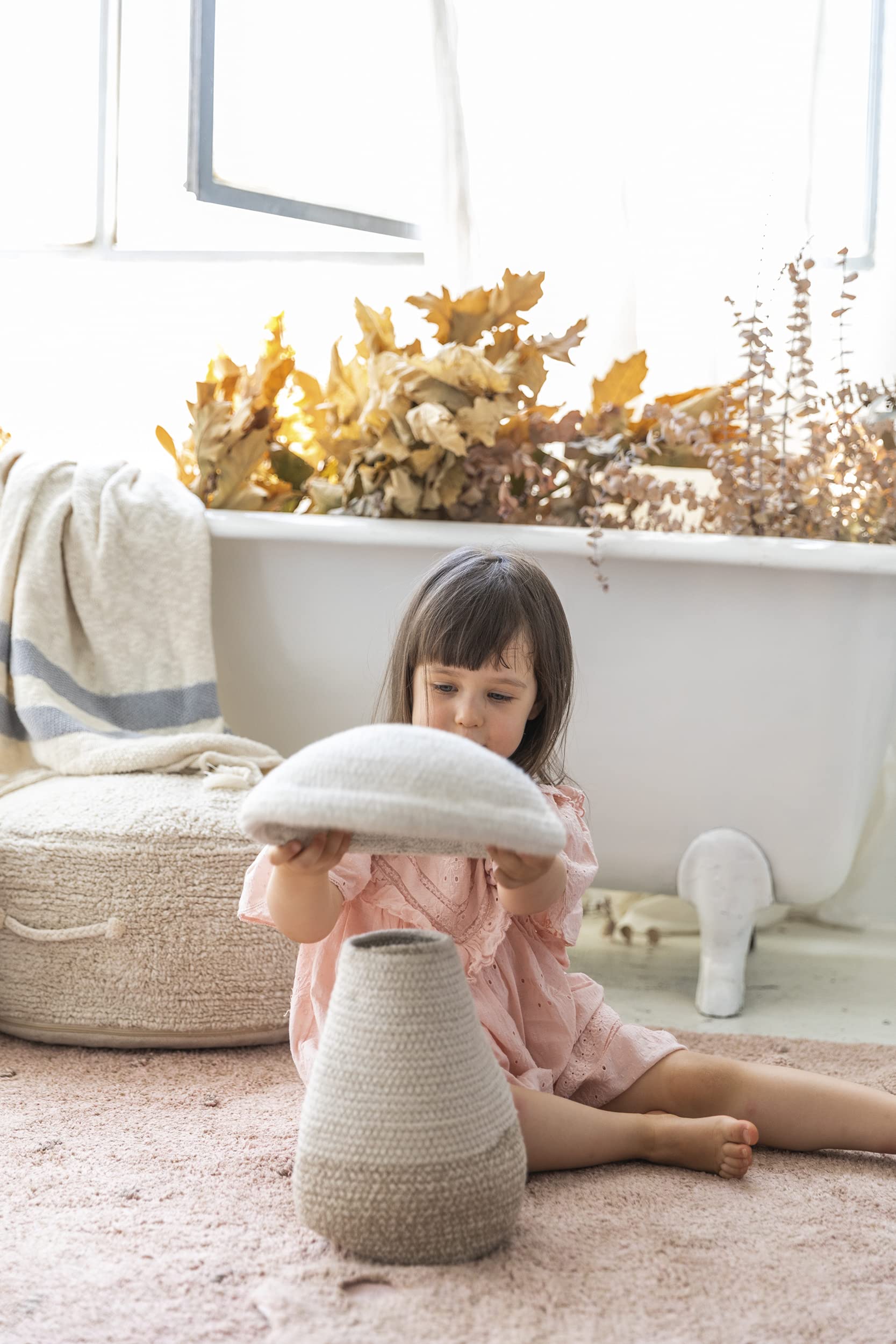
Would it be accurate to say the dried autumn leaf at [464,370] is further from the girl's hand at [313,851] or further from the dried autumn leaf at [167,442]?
the girl's hand at [313,851]

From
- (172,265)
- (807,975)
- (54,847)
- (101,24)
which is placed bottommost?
(807,975)

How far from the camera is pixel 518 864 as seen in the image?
2.75ft

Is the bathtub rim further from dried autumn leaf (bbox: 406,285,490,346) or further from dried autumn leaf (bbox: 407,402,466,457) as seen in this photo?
dried autumn leaf (bbox: 406,285,490,346)

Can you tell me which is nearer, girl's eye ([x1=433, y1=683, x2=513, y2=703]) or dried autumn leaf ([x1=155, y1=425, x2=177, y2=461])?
girl's eye ([x1=433, y1=683, x2=513, y2=703])

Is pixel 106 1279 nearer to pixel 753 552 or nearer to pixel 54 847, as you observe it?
pixel 54 847

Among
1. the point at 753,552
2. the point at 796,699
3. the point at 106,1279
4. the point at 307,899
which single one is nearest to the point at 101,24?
the point at 753,552

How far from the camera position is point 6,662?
4.91 feet

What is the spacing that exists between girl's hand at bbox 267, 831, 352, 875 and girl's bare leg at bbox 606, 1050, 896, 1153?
0.41 metres

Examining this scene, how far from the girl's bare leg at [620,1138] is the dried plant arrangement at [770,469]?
0.71 meters

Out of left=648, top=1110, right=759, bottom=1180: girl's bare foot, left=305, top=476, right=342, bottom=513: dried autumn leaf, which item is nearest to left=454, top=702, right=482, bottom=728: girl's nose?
left=648, top=1110, right=759, bottom=1180: girl's bare foot

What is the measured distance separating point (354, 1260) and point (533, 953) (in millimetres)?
369

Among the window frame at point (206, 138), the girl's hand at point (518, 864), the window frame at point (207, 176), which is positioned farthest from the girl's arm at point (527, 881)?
the window frame at point (206, 138)

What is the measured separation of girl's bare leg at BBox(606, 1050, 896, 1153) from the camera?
1.04m

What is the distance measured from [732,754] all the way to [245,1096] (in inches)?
28.5
